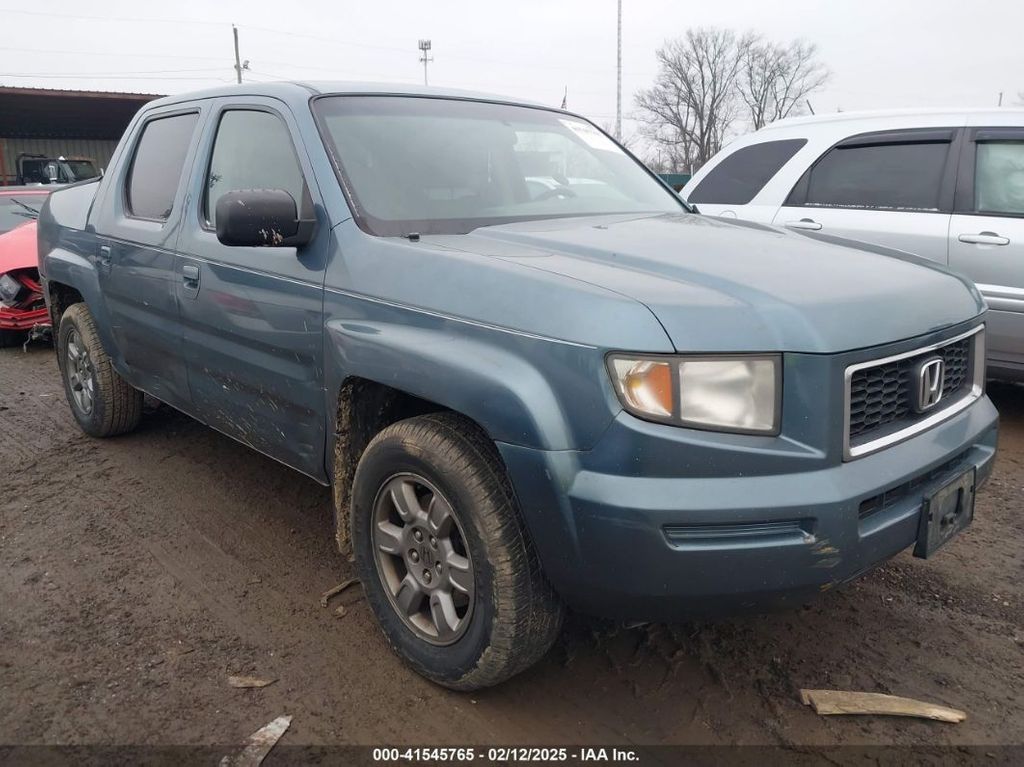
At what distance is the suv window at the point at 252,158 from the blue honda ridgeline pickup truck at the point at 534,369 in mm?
16

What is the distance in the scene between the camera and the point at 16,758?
2.22 meters

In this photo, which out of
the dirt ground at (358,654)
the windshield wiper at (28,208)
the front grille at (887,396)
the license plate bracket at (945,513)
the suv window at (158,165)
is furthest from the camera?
the windshield wiper at (28,208)

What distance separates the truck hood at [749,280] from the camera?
1982mm

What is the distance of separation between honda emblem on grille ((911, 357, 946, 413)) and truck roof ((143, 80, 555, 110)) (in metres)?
2.12

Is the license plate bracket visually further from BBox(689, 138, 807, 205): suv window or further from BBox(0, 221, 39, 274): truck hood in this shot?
BBox(0, 221, 39, 274): truck hood

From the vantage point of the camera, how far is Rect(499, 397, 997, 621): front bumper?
6.31 feet

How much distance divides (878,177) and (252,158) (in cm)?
391

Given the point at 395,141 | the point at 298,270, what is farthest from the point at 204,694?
the point at 395,141

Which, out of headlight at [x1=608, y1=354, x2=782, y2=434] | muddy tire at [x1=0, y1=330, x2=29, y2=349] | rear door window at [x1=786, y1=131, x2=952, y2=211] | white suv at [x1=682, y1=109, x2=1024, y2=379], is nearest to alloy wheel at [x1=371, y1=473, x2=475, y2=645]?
headlight at [x1=608, y1=354, x2=782, y2=434]

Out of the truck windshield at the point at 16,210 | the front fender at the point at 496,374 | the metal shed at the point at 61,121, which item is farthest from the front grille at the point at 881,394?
the metal shed at the point at 61,121

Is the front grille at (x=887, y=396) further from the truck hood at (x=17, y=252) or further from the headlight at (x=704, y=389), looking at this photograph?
the truck hood at (x=17, y=252)

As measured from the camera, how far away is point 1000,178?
4832mm

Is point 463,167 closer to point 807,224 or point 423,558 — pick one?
point 423,558

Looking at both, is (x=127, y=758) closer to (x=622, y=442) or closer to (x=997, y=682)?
(x=622, y=442)
